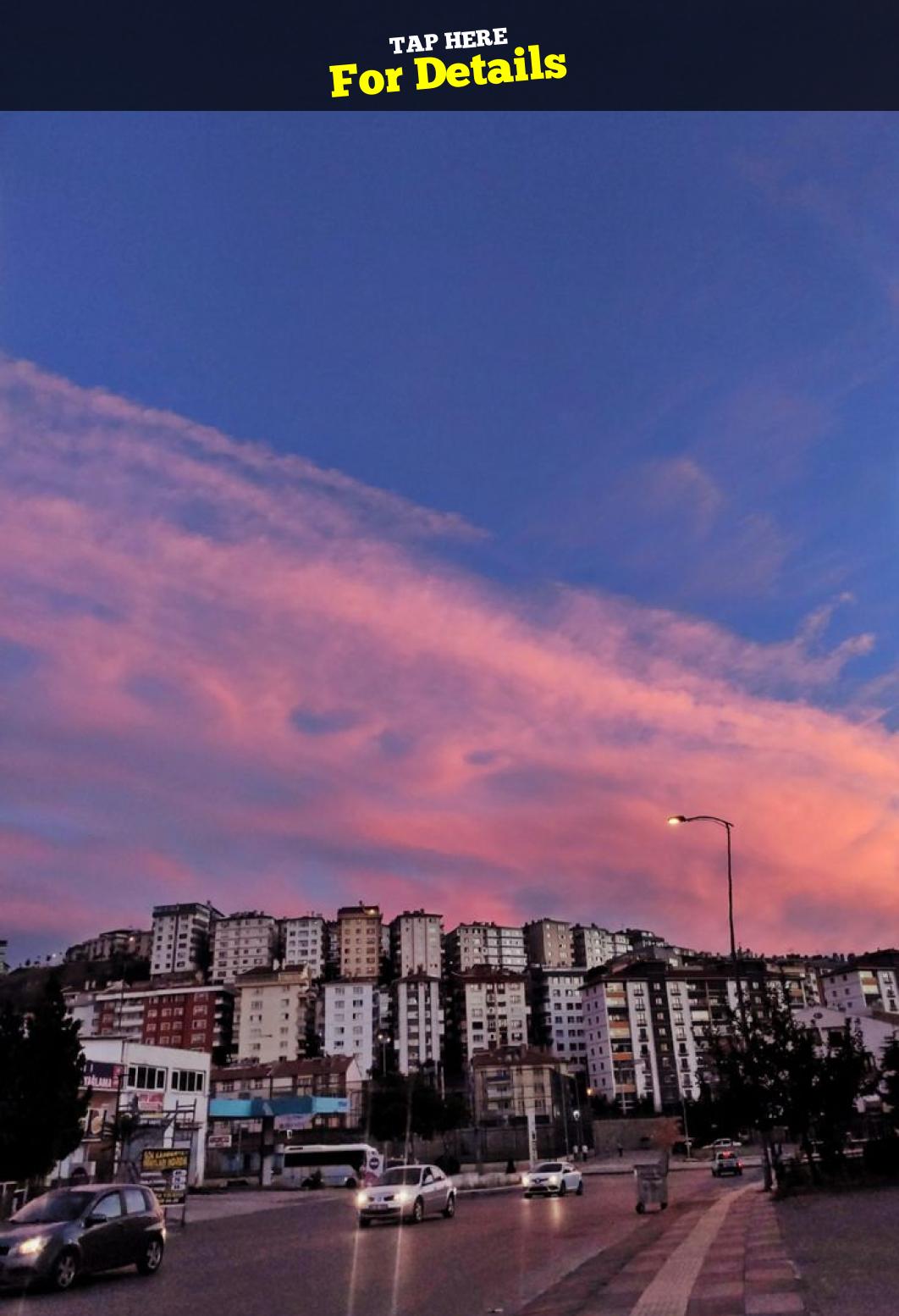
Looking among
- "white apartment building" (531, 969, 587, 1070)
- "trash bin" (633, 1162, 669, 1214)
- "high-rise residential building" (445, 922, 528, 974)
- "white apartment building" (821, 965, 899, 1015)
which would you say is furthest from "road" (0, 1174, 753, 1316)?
"high-rise residential building" (445, 922, 528, 974)

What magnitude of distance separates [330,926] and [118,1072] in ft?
451

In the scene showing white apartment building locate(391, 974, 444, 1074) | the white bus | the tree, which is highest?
white apartment building locate(391, 974, 444, 1074)

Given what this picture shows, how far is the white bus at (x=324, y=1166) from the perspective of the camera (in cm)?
5741

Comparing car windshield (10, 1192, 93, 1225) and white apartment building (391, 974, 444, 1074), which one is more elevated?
white apartment building (391, 974, 444, 1074)

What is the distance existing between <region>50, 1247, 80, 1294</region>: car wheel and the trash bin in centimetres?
1657

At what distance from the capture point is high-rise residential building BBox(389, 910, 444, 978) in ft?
549

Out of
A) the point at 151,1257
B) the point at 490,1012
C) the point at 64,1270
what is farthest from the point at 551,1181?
the point at 490,1012

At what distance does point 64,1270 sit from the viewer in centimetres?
1314

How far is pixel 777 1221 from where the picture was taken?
18609 millimetres

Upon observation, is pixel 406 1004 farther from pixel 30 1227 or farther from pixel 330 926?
pixel 30 1227

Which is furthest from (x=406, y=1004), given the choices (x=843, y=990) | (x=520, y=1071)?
(x=843, y=990)

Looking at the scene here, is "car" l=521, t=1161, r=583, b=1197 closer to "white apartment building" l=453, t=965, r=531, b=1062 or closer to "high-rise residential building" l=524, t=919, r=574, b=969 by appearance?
"white apartment building" l=453, t=965, r=531, b=1062

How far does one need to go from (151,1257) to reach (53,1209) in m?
2.32

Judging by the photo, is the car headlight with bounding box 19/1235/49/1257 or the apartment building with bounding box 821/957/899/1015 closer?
the car headlight with bounding box 19/1235/49/1257
